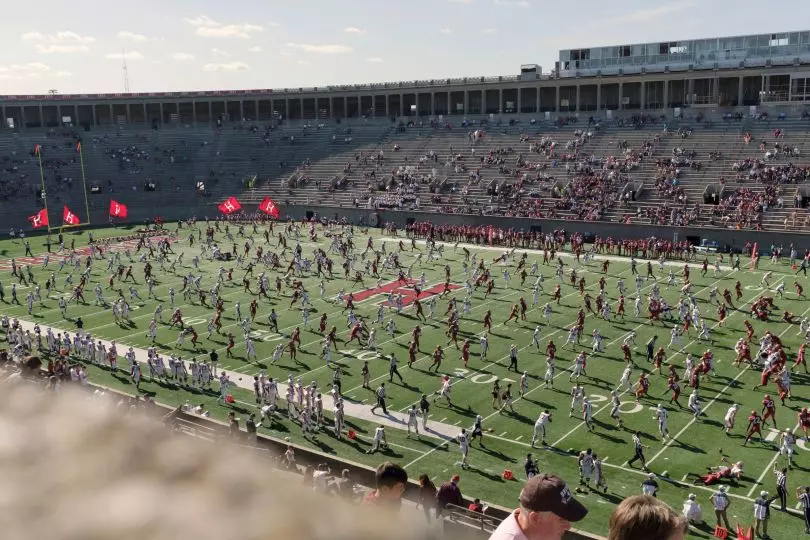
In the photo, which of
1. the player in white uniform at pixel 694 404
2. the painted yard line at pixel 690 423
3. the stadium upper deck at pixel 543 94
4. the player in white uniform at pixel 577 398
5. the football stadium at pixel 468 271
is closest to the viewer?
the painted yard line at pixel 690 423

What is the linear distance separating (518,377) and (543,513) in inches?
778

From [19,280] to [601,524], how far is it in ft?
114

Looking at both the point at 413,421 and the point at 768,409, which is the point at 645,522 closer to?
the point at 413,421

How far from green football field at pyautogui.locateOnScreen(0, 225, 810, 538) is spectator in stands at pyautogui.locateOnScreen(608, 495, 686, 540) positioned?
1167cm

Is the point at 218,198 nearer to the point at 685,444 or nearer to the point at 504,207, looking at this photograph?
the point at 504,207

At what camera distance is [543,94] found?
76.2 m

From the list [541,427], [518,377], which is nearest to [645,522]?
[541,427]

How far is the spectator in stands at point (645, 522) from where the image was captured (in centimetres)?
354

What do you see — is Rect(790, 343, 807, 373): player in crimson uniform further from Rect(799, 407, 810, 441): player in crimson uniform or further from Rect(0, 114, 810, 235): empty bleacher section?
Rect(0, 114, 810, 235): empty bleacher section

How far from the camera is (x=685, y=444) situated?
723 inches

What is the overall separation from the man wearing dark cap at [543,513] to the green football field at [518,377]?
11276 millimetres

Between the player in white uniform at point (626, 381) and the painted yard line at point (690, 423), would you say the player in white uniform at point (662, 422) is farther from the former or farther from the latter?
the player in white uniform at point (626, 381)

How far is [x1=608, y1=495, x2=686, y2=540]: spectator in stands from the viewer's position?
3.54 metres

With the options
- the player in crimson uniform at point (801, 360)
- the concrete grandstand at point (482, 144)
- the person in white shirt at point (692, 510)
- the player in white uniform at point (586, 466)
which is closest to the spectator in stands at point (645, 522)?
the person in white shirt at point (692, 510)
